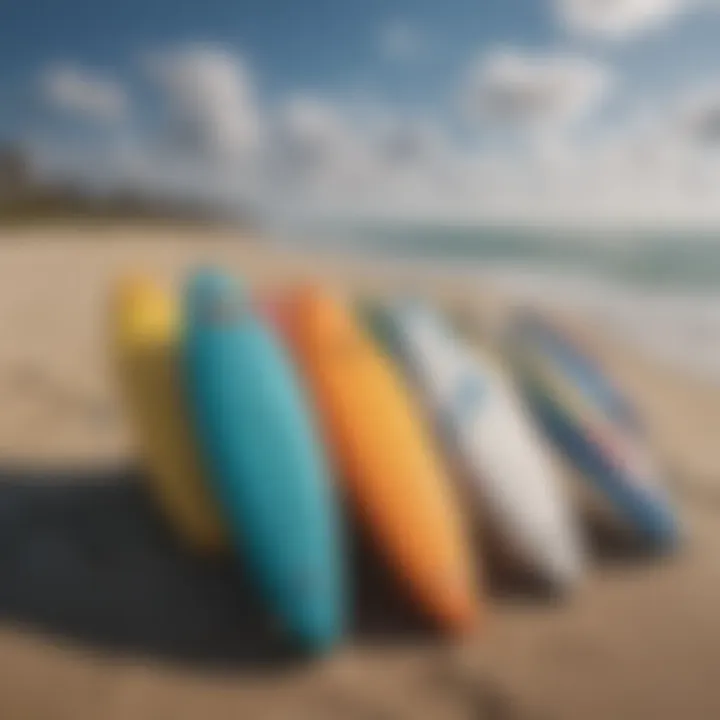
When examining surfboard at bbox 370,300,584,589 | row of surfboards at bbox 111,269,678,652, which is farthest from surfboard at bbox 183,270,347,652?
surfboard at bbox 370,300,584,589

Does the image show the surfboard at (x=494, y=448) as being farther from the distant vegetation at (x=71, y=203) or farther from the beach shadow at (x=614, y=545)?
the distant vegetation at (x=71, y=203)

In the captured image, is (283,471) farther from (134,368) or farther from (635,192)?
(635,192)

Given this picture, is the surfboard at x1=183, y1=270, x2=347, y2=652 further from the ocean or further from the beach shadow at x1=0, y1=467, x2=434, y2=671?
the ocean

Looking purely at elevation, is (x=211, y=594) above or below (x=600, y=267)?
below

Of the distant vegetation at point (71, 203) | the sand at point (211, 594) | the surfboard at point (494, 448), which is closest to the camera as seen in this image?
the sand at point (211, 594)

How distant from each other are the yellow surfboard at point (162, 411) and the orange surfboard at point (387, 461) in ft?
0.38

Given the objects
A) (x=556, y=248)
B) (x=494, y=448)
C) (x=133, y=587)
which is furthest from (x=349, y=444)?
(x=556, y=248)

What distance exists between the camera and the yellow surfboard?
842 mm

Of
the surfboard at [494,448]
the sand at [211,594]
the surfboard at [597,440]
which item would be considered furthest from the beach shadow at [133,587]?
the surfboard at [597,440]

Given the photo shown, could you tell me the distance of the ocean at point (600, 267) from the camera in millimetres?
991

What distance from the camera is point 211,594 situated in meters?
0.84

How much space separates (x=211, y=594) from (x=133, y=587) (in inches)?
3.0

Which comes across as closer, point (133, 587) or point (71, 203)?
point (133, 587)

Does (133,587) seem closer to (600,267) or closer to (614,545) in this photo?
(614,545)
